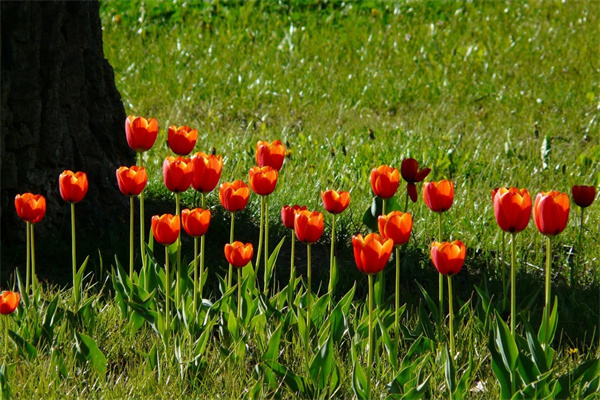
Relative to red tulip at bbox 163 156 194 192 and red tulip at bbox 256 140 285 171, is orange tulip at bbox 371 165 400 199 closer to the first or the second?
red tulip at bbox 256 140 285 171

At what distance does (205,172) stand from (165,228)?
0.80ft

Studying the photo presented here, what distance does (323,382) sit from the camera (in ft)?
7.42

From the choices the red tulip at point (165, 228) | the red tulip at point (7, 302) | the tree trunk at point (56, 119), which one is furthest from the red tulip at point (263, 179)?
the tree trunk at point (56, 119)

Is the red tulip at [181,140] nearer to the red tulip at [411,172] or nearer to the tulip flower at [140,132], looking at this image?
the tulip flower at [140,132]

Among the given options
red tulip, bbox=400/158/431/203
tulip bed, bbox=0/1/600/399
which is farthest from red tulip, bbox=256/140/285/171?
red tulip, bbox=400/158/431/203

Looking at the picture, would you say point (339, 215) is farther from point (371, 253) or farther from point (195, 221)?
point (371, 253)

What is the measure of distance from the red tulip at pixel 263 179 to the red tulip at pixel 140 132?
0.38m

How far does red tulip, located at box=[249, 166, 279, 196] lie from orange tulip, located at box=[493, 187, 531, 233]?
2.23ft

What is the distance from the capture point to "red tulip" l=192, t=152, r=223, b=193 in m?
2.38

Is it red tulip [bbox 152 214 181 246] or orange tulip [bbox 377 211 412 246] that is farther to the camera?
red tulip [bbox 152 214 181 246]

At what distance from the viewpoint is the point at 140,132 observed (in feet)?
8.36

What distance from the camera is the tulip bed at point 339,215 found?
228 centimetres

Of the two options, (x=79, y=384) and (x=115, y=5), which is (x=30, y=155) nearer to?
(x=79, y=384)

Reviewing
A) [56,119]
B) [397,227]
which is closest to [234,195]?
[397,227]
